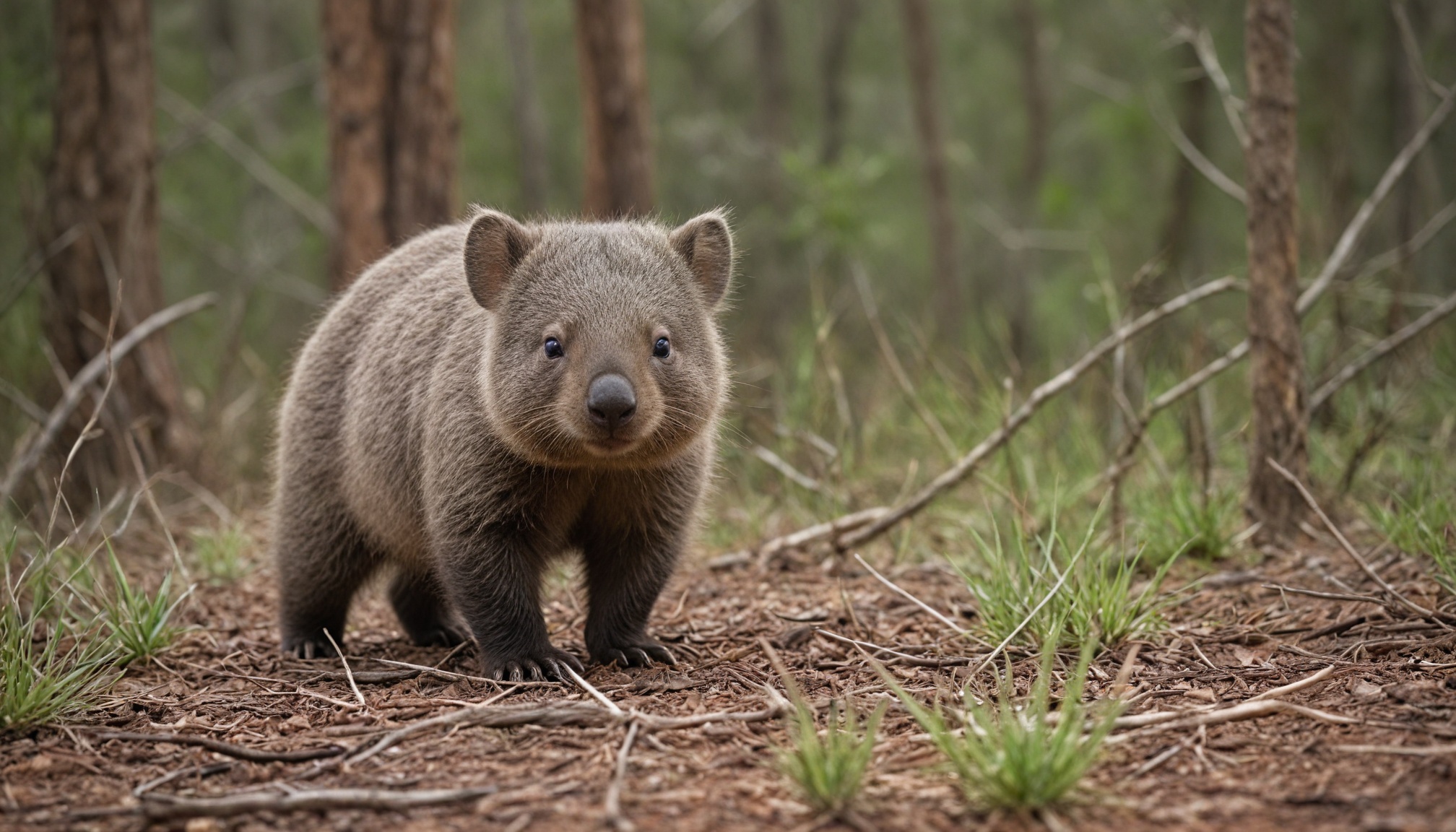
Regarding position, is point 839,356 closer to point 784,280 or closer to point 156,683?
point 156,683

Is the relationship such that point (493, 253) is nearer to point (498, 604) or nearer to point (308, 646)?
point (498, 604)

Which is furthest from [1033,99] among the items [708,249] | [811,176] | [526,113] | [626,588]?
[626,588]

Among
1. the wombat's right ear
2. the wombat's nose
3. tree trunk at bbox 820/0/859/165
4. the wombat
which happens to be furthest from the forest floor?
tree trunk at bbox 820/0/859/165

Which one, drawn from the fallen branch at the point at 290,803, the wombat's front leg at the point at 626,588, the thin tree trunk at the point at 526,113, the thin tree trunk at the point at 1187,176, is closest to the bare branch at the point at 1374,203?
the wombat's front leg at the point at 626,588

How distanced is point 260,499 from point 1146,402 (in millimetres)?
6315

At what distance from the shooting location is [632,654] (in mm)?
4918

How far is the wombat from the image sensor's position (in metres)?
4.53

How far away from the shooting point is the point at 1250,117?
5.80 m

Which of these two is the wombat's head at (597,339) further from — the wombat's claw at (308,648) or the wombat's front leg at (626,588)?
the wombat's claw at (308,648)

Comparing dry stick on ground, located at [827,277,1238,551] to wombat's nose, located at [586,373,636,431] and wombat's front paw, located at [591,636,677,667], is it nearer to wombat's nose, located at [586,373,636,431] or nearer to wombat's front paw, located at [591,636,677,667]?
wombat's front paw, located at [591,636,677,667]

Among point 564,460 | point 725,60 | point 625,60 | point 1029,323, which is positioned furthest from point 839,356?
point 725,60

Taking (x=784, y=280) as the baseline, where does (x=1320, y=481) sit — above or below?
above

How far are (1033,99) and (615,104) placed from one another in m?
11.2

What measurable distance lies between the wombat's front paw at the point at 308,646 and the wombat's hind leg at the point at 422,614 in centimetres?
44
